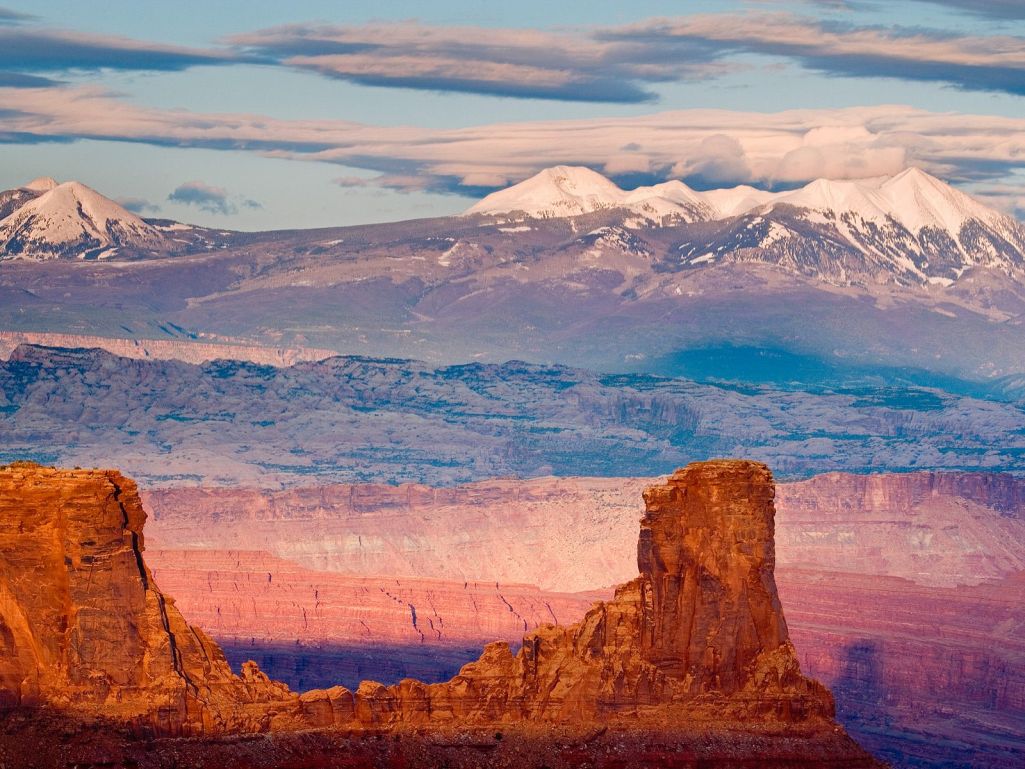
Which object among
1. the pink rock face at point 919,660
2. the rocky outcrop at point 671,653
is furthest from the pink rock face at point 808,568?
the rocky outcrop at point 671,653

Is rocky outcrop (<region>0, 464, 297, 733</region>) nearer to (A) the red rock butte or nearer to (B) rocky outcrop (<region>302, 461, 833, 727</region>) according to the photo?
(A) the red rock butte

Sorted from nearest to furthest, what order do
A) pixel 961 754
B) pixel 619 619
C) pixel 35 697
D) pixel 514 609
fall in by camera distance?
pixel 35 697, pixel 619 619, pixel 961 754, pixel 514 609

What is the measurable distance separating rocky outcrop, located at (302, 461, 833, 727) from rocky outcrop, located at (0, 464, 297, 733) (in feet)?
6.47

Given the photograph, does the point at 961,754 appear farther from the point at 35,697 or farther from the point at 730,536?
the point at 35,697

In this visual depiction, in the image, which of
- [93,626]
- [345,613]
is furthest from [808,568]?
[93,626]

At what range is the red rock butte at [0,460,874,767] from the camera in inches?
2520

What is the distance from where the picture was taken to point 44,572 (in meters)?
64.7

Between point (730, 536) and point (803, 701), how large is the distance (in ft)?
11.9

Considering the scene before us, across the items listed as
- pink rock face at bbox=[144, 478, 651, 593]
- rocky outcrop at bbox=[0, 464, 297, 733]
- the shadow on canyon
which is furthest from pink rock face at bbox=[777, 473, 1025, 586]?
rocky outcrop at bbox=[0, 464, 297, 733]

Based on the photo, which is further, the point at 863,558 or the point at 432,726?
the point at 863,558

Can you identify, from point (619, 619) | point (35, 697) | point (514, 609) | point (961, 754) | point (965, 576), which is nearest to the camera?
point (35, 697)

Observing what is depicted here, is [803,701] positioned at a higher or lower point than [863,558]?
higher

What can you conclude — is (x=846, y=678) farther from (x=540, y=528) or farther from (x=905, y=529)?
(x=905, y=529)

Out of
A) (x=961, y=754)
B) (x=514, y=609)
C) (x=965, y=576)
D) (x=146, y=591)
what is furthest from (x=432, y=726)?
(x=965, y=576)
